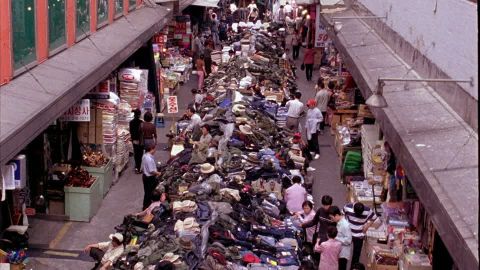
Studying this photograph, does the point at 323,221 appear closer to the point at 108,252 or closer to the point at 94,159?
the point at 108,252

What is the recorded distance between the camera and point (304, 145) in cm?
1961

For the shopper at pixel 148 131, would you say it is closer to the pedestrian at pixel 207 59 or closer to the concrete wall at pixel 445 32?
the concrete wall at pixel 445 32

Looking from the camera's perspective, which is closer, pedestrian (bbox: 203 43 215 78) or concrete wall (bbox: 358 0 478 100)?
concrete wall (bbox: 358 0 478 100)

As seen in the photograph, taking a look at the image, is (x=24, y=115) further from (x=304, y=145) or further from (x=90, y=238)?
(x=304, y=145)

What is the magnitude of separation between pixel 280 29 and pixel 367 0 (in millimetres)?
14539

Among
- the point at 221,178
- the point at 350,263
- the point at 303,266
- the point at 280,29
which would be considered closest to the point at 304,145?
the point at 221,178

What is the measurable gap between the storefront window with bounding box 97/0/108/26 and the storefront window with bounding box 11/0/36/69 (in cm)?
584

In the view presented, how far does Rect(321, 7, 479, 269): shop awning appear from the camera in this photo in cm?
753

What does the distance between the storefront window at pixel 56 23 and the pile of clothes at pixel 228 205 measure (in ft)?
11.1

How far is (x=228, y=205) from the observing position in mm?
13180

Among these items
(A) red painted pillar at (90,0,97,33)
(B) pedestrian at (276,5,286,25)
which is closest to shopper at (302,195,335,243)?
(A) red painted pillar at (90,0,97,33)

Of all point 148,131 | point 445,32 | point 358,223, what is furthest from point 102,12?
point 445,32

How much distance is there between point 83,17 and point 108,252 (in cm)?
754

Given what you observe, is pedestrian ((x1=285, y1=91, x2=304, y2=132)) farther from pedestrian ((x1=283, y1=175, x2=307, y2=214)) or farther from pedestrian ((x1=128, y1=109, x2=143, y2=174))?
pedestrian ((x1=283, y1=175, x2=307, y2=214))
